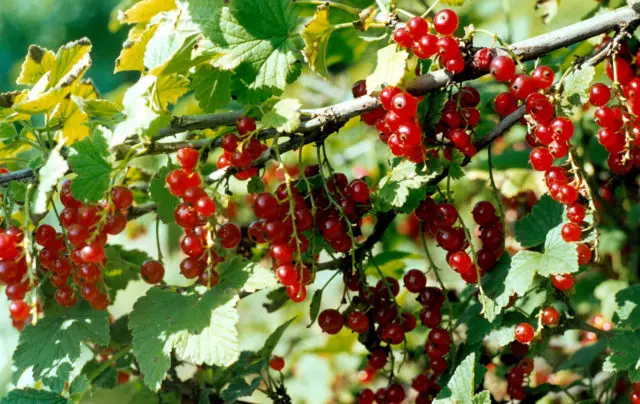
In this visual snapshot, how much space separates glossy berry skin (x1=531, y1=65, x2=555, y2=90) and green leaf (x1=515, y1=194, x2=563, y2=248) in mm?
282

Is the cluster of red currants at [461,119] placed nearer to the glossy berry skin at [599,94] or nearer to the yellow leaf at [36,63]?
the glossy berry skin at [599,94]

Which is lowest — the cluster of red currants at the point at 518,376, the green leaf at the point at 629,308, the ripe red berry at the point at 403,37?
the cluster of red currants at the point at 518,376

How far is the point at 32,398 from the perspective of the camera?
1.17m

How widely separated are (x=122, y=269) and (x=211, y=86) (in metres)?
0.50

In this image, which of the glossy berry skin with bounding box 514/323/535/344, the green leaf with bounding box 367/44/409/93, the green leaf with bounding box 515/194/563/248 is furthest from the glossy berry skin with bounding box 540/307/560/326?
the green leaf with bounding box 367/44/409/93

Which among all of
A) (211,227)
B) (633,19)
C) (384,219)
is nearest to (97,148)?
(211,227)

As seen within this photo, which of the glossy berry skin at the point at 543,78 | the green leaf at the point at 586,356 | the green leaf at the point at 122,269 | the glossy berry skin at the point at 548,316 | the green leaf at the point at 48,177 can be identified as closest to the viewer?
the green leaf at the point at 48,177

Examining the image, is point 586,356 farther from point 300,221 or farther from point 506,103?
point 300,221

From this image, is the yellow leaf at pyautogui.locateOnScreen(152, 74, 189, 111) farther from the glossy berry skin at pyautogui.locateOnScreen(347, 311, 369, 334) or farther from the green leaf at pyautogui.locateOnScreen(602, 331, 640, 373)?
the green leaf at pyautogui.locateOnScreen(602, 331, 640, 373)

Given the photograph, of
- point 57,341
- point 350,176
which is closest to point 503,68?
point 57,341

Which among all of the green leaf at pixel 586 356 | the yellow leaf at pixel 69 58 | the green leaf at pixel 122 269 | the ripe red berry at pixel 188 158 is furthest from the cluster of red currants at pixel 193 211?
the green leaf at pixel 586 356

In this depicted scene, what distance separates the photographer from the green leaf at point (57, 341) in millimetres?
1161

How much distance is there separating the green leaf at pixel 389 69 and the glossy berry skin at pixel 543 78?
8.2 inches

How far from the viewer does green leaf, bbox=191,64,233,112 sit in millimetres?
1128
